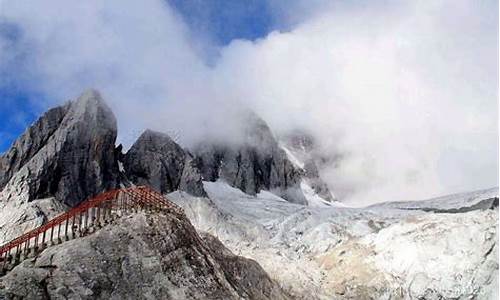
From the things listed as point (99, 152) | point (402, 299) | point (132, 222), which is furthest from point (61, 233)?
point (99, 152)

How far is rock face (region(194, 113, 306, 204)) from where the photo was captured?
562 feet

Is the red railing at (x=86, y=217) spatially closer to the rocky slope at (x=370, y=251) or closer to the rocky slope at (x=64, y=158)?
the rocky slope at (x=370, y=251)

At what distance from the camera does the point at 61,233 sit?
45188 mm

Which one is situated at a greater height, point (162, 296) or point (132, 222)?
point (132, 222)

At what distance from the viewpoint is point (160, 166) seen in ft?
436

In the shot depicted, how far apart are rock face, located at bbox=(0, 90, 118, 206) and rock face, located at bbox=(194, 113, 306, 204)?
54.8 m

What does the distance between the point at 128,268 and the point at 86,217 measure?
19.6 ft

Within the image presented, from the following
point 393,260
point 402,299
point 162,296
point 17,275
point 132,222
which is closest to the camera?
point 17,275

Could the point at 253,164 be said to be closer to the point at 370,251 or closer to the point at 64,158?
the point at 64,158

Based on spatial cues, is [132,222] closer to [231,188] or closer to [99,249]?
[99,249]

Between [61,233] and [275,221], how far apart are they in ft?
261

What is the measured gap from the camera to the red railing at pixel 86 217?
135ft

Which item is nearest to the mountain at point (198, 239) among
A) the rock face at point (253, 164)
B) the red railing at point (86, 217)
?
the red railing at point (86, 217)

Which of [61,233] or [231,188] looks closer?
[61,233]
